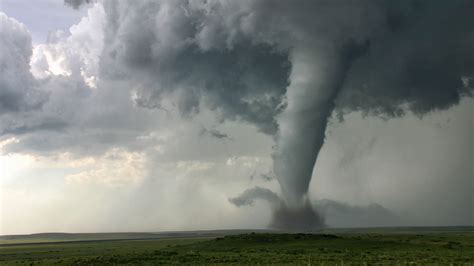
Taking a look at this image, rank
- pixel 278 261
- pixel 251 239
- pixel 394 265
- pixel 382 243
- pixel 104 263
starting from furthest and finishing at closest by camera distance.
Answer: pixel 251 239 < pixel 382 243 < pixel 104 263 < pixel 278 261 < pixel 394 265

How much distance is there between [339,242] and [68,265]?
2451 inches

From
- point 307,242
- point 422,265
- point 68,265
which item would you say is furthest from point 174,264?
point 307,242

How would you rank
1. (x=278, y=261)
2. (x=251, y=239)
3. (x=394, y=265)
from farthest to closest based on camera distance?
(x=251, y=239) < (x=278, y=261) < (x=394, y=265)

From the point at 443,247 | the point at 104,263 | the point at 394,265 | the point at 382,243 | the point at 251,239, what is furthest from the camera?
the point at 251,239

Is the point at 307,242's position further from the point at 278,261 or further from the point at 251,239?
the point at 278,261

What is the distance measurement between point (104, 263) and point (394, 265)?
1877 inches

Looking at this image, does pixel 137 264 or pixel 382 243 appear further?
pixel 382 243

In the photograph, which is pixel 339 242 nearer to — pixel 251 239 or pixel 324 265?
pixel 251 239

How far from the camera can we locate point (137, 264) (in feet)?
251

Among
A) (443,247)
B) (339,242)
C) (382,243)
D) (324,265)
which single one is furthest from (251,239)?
(324,265)

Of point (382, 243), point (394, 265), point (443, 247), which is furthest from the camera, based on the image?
point (382, 243)

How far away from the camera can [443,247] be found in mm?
99750

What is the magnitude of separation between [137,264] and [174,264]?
287 inches

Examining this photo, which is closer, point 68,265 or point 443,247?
point 68,265
